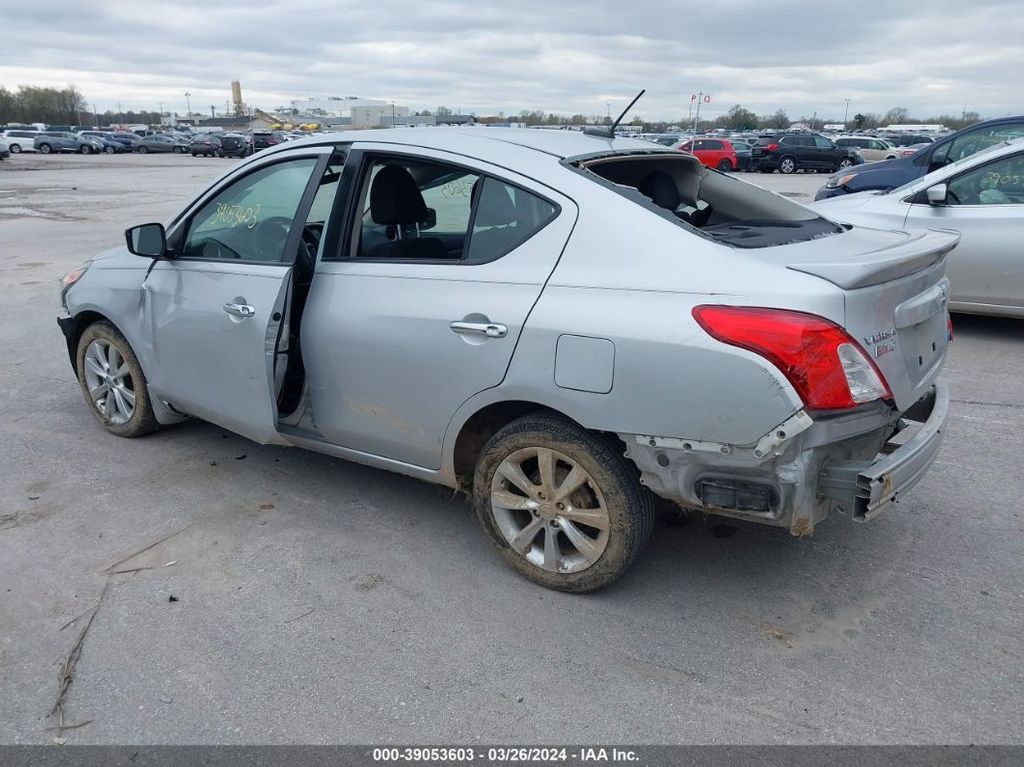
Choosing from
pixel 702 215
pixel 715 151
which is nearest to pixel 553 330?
pixel 702 215

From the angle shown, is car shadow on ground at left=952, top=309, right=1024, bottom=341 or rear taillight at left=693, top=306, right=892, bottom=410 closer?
rear taillight at left=693, top=306, right=892, bottom=410

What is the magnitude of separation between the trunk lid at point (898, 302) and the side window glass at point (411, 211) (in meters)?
1.60

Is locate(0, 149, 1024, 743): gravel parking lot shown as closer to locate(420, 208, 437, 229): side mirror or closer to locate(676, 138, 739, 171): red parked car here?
locate(420, 208, 437, 229): side mirror

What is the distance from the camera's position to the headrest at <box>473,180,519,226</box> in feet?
10.7

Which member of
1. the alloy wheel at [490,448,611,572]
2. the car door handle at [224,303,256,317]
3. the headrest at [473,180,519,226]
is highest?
the headrest at [473,180,519,226]

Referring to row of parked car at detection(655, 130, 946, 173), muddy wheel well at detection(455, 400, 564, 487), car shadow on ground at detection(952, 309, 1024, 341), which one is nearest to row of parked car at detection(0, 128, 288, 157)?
row of parked car at detection(655, 130, 946, 173)

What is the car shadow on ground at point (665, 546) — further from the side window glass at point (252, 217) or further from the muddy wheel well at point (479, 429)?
the side window glass at point (252, 217)

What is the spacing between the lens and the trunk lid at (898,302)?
2715 millimetres

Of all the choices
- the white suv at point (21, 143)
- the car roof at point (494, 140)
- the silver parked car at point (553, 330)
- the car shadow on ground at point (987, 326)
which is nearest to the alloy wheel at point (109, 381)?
the silver parked car at point (553, 330)

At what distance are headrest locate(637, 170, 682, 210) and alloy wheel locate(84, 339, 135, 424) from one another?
123 inches

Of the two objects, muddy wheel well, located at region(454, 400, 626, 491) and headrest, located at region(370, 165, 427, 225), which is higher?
headrest, located at region(370, 165, 427, 225)

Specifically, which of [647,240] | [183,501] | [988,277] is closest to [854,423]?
[647,240]

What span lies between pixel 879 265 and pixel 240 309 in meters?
2.76

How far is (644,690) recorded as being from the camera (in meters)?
2.71
